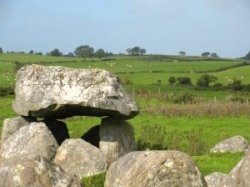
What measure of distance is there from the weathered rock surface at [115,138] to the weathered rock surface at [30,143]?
1.93 metres

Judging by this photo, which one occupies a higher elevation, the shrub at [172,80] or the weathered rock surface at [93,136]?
the weathered rock surface at [93,136]

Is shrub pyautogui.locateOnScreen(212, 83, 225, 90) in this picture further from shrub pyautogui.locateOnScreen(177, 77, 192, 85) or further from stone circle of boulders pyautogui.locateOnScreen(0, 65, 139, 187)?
stone circle of boulders pyautogui.locateOnScreen(0, 65, 139, 187)

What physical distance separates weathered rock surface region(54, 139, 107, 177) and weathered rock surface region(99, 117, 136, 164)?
3.96 ft

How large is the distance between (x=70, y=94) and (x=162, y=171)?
994cm

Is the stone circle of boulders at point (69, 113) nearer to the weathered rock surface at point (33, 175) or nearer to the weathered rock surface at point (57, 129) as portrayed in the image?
the weathered rock surface at point (57, 129)

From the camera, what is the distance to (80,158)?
1958 cm

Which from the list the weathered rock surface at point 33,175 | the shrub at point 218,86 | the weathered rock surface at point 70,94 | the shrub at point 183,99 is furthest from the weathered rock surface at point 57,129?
the shrub at point 218,86

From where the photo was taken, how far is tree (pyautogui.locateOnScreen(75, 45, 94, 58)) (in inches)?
5489

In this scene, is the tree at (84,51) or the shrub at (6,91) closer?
the shrub at (6,91)

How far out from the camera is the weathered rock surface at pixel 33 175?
11.5m

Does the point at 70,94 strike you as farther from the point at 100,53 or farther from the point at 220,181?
the point at 100,53

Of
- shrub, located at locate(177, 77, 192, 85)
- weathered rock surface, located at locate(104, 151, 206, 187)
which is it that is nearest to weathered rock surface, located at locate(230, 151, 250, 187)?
weathered rock surface, located at locate(104, 151, 206, 187)

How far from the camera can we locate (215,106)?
42.7 m

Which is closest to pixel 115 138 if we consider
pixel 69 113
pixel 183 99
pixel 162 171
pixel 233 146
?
pixel 69 113
